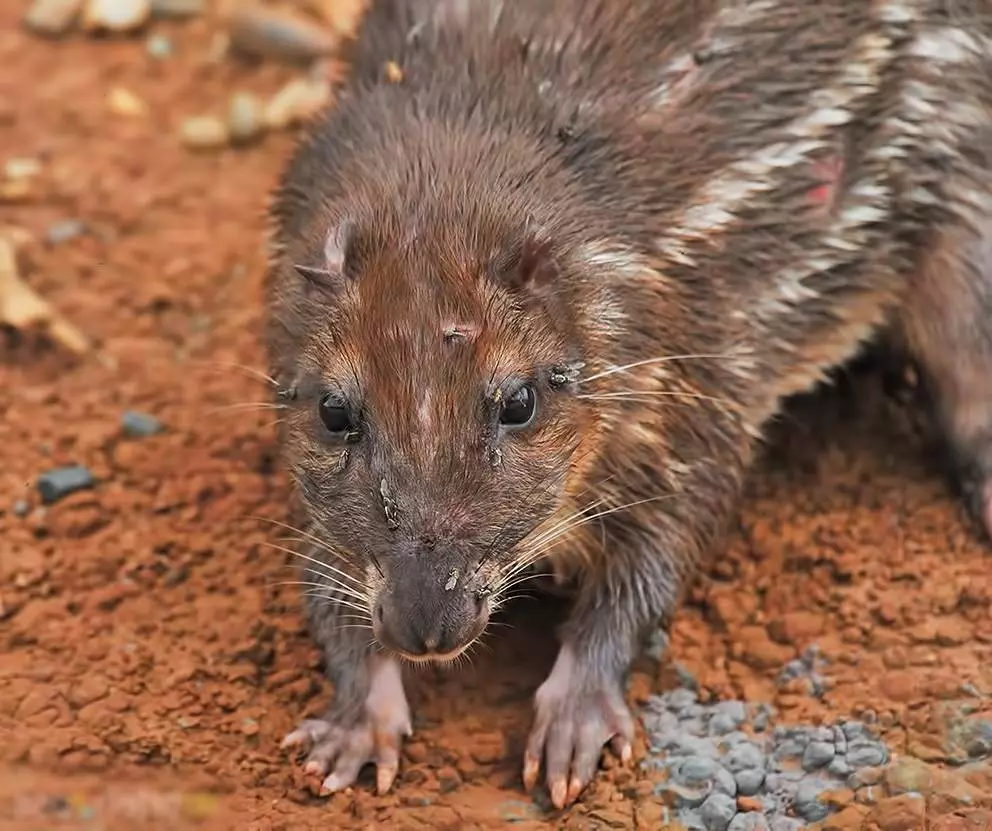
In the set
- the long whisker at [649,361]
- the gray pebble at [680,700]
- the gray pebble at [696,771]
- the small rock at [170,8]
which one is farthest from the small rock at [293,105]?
the gray pebble at [696,771]

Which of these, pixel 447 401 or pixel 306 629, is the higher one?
pixel 447 401

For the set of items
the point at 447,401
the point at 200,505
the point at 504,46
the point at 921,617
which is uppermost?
the point at 504,46

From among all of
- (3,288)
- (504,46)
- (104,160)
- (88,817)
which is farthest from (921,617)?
(104,160)

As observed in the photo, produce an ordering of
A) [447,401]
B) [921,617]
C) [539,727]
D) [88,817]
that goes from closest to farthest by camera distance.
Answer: [88,817]
[447,401]
[539,727]
[921,617]

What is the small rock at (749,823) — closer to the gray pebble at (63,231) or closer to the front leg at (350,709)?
the front leg at (350,709)

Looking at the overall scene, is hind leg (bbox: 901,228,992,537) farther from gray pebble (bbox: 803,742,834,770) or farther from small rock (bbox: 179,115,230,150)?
small rock (bbox: 179,115,230,150)

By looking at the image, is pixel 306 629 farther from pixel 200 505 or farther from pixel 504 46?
pixel 504 46

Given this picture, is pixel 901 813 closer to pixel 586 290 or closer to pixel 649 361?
pixel 649 361
